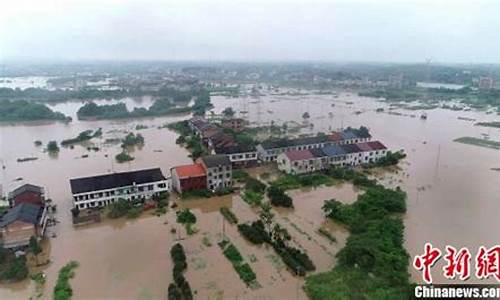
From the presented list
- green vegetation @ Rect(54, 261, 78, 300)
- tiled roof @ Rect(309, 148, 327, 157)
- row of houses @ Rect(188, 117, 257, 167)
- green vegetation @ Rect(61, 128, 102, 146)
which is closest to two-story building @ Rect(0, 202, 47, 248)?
green vegetation @ Rect(54, 261, 78, 300)

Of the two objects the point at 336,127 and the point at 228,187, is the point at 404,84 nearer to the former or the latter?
the point at 336,127

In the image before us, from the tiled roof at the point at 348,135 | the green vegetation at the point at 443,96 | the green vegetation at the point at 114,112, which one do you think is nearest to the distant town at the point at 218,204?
the tiled roof at the point at 348,135

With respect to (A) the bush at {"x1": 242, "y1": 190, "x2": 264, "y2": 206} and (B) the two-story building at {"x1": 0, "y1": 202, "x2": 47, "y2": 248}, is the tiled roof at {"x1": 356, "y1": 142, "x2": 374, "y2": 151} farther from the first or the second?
(B) the two-story building at {"x1": 0, "y1": 202, "x2": 47, "y2": 248}

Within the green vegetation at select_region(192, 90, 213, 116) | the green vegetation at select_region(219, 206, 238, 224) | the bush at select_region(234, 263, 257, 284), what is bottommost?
the bush at select_region(234, 263, 257, 284)

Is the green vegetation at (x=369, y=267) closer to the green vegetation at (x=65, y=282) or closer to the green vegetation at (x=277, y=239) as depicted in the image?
the green vegetation at (x=277, y=239)

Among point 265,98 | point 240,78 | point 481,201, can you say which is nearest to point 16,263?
point 481,201

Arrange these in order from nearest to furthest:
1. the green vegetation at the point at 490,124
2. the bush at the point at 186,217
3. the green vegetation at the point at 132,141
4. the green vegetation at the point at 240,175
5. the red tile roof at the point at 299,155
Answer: the bush at the point at 186,217 < the green vegetation at the point at 240,175 < the red tile roof at the point at 299,155 < the green vegetation at the point at 132,141 < the green vegetation at the point at 490,124

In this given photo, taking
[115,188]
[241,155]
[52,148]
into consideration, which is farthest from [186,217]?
[52,148]
